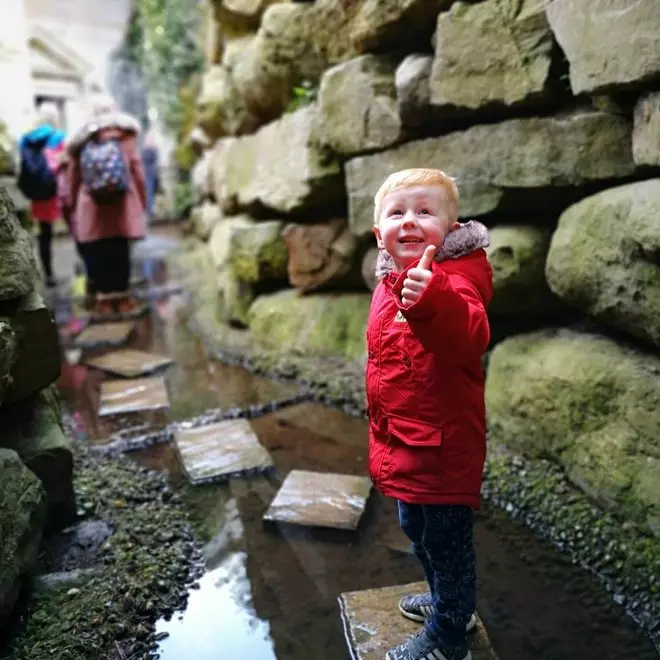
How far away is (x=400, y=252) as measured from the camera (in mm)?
1718

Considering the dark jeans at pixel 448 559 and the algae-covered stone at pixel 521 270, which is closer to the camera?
the dark jeans at pixel 448 559

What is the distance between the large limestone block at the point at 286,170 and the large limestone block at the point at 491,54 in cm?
138

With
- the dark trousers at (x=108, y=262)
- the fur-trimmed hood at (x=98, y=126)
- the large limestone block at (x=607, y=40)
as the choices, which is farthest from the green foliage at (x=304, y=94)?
the large limestone block at (x=607, y=40)

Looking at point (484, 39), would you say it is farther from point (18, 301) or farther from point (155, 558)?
point (155, 558)

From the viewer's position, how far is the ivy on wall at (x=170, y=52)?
12516 mm

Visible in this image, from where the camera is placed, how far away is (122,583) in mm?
2328

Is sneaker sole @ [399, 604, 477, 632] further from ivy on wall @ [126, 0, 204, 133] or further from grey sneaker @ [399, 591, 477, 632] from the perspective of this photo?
ivy on wall @ [126, 0, 204, 133]

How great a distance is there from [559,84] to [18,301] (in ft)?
8.40

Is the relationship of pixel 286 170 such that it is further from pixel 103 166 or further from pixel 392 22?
pixel 103 166

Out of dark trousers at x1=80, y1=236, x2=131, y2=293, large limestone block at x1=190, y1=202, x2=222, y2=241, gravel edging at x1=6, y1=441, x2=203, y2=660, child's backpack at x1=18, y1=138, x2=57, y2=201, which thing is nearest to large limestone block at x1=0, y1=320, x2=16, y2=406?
gravel edging at x1=6, y1=441, x2=203, y2=660

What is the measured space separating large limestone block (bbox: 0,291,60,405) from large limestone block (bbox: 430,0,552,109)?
2.30 metres

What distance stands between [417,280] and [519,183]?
1984mm

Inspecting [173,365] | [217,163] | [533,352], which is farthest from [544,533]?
[217,163]

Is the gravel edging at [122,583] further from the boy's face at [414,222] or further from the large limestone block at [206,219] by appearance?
the large limestone block at [206,219]
